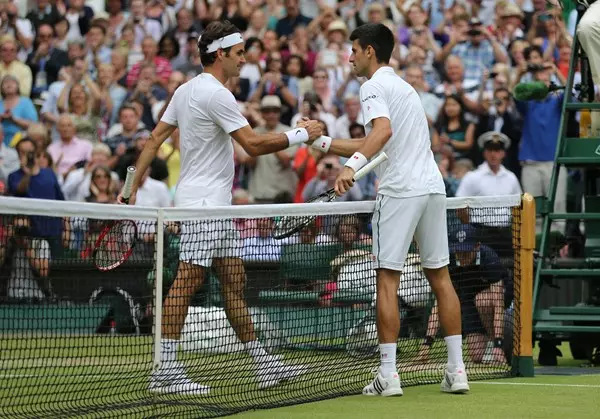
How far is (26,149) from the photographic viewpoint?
1658 cm

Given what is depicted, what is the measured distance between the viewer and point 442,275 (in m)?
8.68

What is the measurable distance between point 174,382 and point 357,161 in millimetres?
1725

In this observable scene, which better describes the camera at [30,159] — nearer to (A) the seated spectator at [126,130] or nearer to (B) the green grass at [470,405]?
(A) the seated spectator at [126,130]

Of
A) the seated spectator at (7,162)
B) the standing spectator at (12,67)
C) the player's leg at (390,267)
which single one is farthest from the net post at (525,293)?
the standing spectator at (12,67)

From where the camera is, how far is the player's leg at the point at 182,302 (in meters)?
8.12

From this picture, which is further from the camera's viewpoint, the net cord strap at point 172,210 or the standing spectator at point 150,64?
the standing spectator at point 150,64

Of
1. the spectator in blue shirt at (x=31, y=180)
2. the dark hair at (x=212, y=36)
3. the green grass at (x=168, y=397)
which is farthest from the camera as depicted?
the spectator in blue shirt at (x=31, y=180)

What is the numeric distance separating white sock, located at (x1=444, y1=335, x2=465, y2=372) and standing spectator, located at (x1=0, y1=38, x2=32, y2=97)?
11.8m

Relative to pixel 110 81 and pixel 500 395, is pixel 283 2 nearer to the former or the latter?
pixel 110 81

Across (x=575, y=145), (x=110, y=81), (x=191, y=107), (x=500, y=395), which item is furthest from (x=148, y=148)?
(x=110, y=81)

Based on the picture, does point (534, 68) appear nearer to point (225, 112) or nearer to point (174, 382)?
point (225, 112)

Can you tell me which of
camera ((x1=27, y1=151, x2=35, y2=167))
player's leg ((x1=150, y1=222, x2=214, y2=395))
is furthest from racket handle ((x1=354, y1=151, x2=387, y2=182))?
camera ((x1=27, y1=151, x2=35, y2=167))

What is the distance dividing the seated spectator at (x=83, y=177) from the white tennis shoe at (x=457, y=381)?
28.3ft

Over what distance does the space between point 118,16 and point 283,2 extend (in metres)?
2.69
